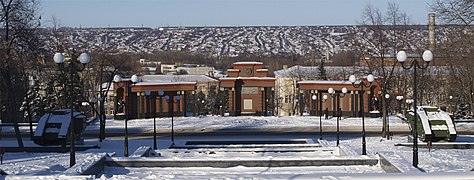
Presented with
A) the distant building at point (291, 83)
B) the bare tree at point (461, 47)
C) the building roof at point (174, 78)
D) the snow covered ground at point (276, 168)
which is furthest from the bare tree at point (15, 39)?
the building roof at point (174, 78)

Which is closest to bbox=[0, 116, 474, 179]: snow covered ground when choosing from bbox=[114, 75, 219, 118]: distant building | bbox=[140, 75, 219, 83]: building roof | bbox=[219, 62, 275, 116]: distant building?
bbox=[114, 75, 219, 118]: distant building

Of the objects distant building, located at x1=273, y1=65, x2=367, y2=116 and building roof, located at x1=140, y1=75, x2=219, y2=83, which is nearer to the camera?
distant building, located at x1=273, y1=65, x2=367, y2=116

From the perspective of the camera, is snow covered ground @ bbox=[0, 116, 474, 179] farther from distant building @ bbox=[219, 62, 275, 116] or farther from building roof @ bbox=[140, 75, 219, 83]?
building roof @ bbox=[140, 75, 219, 83]

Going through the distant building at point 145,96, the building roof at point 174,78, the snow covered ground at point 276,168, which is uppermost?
the building roof at point 174,78

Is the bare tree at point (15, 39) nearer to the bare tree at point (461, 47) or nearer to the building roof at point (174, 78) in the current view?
the bare tree at point (461, 47)

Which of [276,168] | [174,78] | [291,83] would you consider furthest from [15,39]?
[291,83]

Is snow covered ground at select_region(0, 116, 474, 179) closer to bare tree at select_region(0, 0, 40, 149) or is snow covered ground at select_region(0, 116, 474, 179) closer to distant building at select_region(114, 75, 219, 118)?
bare tree at select_region(0, 0, 40, 149)

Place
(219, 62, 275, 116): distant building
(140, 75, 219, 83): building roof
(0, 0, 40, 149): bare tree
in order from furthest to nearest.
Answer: (140, 75, 219, 83): building roof
(219, 62, 275, 116): distant building
(0, 0, 40, 149): bare tree

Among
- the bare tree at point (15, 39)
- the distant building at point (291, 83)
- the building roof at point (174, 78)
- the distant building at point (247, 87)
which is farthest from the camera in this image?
the building roof at point (174, 78)

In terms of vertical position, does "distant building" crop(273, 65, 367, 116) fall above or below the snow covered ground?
above

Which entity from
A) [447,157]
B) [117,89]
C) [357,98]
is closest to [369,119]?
[357,98]

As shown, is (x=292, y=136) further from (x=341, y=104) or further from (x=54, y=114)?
(x=341, y=104)

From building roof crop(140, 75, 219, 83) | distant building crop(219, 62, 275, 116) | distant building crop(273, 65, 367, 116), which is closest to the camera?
distant building crop(219, 62, 275, 116)

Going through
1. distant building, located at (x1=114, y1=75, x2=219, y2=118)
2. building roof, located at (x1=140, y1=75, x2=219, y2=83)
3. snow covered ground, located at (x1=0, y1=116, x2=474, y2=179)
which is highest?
building roof, located at (x1=140, y1=75, x2=219, y2=83)
